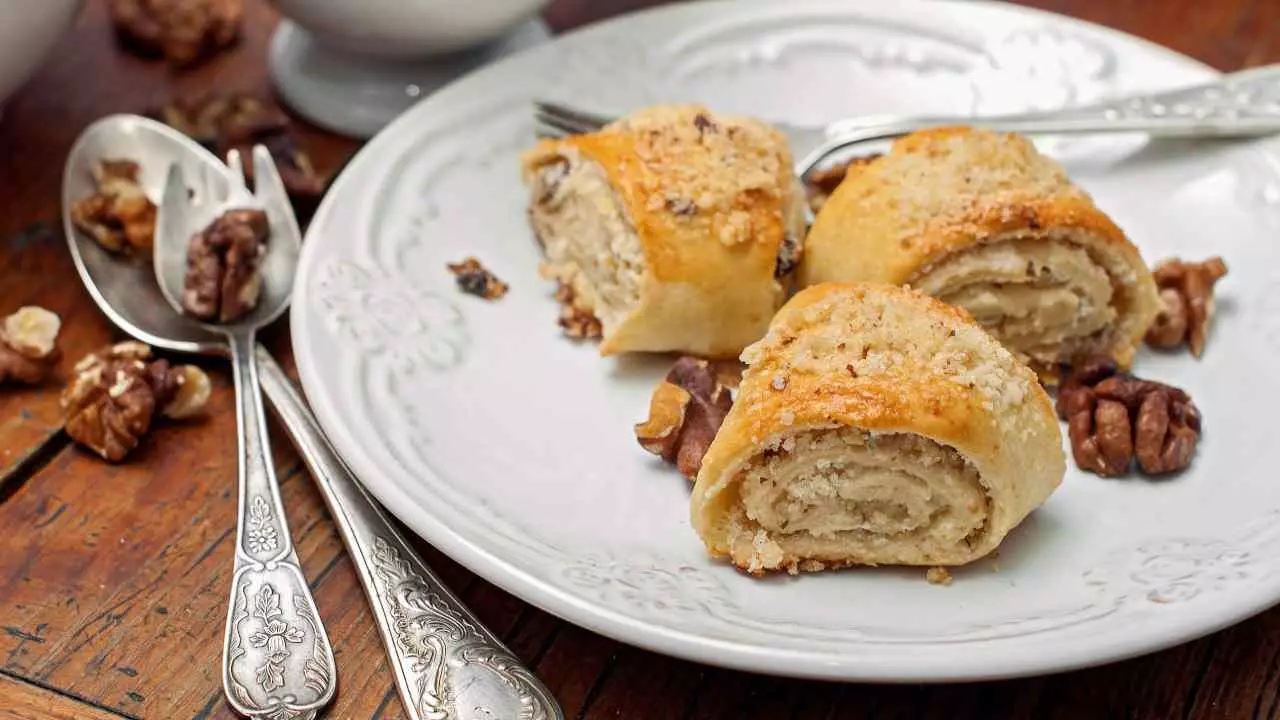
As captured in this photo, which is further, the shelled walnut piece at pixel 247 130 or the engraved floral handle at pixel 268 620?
the shelled walnut piece at pixel 247 130

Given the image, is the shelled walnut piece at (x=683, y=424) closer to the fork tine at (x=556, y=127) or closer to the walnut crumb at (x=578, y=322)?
the walnut crumb at (x=578, y=322)

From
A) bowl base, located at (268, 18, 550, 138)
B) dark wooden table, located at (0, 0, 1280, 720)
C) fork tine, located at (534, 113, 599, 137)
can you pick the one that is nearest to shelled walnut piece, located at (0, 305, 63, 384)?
dark wooden table, located at (0, 0, 1280, 720)

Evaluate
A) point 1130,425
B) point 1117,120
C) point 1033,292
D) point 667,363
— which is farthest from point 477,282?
point 1117,120

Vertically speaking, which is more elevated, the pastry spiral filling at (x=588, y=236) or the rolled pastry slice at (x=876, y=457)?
the rolled pastry slice at (x=876, y=457)

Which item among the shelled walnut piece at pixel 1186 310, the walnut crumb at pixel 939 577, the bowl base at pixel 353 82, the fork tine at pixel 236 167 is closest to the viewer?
the walnut crumb at pixel 939 577

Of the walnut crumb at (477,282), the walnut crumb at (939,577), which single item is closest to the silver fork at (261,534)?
the walnut crumb at (477,282)

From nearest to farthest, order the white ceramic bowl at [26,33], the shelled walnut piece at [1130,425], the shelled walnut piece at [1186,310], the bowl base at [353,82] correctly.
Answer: the shelled walnut piece at [1130,425]
the shelled walnut piece at [1186,310]
the white ceramic bowl at [26,33]
the bowl base at [353,82]

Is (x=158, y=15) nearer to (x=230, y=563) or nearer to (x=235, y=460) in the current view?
(x=235, y=460)
